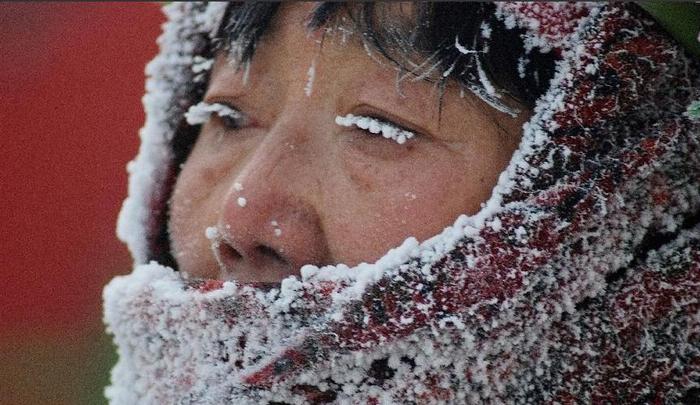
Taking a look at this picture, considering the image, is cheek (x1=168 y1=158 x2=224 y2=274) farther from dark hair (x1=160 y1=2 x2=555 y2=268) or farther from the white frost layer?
dark hair (x1=160 y1=2 x2=555 y2=268)

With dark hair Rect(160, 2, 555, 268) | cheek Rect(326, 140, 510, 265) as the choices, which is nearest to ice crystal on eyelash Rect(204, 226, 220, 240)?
cheek Rect(326, 140, 510, 265)

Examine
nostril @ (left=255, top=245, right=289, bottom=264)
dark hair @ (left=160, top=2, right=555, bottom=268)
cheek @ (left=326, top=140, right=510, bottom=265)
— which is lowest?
nostril @ (left=255, top=245, right=289, bottom=264)

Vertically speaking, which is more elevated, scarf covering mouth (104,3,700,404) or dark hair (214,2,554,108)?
dark hair (214,2,554,108)

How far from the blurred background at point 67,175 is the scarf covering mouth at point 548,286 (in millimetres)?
926

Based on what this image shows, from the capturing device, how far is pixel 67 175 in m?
1.84

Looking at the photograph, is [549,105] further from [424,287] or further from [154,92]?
[154,92]

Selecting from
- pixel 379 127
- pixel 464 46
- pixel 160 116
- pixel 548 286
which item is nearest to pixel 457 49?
pixel 464 46

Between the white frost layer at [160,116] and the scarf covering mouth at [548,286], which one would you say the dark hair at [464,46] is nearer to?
the scarf covering mouth at [548,286]

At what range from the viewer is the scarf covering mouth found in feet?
2.67

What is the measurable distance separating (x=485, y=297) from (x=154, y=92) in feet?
2.47

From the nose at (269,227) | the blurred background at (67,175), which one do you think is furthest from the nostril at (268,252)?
the blurred background at (67,175)

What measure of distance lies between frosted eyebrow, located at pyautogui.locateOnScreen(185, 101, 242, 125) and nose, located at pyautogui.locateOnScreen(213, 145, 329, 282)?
16 cm

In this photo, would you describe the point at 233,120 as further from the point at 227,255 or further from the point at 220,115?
the point at 227,255

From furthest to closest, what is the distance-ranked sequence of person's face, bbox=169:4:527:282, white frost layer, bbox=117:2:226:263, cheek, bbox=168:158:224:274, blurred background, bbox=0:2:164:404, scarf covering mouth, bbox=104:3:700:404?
blurred background, bbox=0:2:164:404 < white frost layer, bbox=117:2:226:263 < cheek, bbox=168:158:224:274 < person's face, bbox=169:4:527:282 < scarf covering mouth, bbox=104:3:700:404
